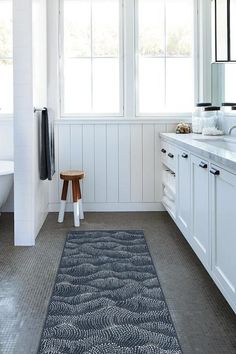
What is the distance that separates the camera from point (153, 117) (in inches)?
185

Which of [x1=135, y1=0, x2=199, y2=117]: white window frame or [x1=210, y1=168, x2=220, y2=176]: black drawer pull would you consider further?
[x1=135, y1=0, x2=199, y2=117]: white window frame

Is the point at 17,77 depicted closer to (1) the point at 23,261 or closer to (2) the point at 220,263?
(1) the point at 23,261

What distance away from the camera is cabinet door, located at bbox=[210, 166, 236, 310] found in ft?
6.43

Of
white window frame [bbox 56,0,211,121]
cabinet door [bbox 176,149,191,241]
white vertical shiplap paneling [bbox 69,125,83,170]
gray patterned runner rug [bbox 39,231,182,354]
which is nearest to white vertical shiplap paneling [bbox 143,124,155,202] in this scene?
white window frame [bbox 56,0,211,121]

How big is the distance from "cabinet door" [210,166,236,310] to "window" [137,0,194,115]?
254 centimetres

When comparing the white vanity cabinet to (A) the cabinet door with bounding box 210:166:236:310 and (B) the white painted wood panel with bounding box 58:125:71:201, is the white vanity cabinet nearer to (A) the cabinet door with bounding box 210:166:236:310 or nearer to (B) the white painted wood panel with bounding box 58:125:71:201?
(A) the cabinet door with bounding box 210:166:236:310

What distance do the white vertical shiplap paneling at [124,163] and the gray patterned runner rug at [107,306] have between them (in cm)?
129

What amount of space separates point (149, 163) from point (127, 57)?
1.14 m

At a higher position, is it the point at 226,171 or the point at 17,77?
the point at 17,77

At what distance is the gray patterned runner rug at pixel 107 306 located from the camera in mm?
1964

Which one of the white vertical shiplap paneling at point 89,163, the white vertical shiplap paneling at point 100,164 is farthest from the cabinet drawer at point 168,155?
the white vertical shiplap paneling at point 89,163

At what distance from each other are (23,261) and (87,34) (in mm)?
2640

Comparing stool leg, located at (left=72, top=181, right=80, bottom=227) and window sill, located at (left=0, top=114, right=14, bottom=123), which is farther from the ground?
window sill, located at (left=0, top=114, right=14, bottom=123)

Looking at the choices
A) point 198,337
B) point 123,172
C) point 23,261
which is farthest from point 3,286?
point 123,172
